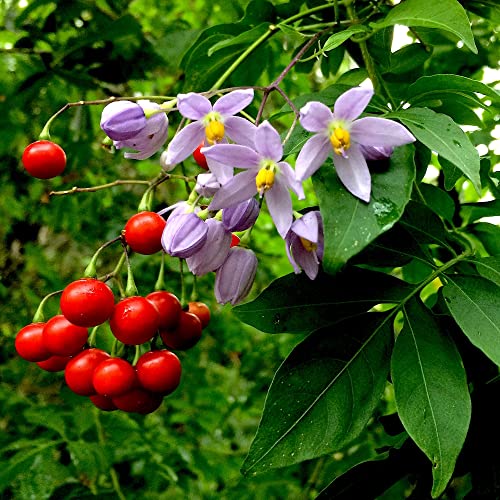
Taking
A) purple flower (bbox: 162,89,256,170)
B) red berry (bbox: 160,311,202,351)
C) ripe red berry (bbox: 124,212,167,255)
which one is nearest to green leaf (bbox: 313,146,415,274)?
purple flower (bbox: 162,89,256,170)

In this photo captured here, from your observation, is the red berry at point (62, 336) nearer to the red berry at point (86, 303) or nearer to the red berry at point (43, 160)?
the red berry at point (86, 303)

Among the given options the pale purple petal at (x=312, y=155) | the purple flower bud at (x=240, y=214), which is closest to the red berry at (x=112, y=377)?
the purple flower bud at (x=240, y=214)

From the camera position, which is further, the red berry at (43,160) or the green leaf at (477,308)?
the red berry at (43,160)

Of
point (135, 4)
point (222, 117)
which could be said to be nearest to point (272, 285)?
point (222, 117)

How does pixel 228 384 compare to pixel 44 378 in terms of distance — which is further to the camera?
pixel 228 384

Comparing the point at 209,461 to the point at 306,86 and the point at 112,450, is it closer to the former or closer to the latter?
the point at 112,450

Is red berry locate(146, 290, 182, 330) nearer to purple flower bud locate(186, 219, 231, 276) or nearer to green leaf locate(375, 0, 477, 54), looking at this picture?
purple flower bud locate(186, 219, 231, 276)

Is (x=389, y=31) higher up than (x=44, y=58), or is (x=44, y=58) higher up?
(x=389, y=31)
